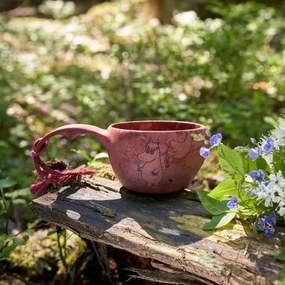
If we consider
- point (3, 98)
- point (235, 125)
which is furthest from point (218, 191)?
point (3, 98)

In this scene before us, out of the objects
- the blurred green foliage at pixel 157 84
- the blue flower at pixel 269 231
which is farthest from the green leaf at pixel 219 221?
the blurred green foliage at pixel 157 84

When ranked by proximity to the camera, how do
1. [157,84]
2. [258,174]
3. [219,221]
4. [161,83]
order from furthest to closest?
[157,84], [161,83], [219,221], [258,174]

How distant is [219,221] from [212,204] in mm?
62

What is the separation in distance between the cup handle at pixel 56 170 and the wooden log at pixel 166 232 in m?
0.04

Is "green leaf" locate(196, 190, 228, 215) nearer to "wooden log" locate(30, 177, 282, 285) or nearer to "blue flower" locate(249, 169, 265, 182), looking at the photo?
"wooden log" locate(30, 177, 282, 285)

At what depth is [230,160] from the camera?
1228 millimetres

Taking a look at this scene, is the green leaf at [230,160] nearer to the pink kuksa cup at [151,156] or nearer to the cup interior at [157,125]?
the pink kuksa cup at [151,156]

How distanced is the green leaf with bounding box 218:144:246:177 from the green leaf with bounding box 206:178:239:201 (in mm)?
31

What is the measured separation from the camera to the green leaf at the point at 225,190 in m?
1.23

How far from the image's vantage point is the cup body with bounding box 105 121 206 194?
1374 millimetres

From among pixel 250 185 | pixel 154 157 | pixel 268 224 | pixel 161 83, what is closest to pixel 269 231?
pixel 268 224

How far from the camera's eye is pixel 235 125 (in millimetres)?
2910

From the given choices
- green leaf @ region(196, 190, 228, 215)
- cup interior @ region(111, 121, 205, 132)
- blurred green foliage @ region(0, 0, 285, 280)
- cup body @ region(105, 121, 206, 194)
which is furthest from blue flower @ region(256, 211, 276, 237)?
blurred green foliage @ region(0, 0, 285, 280)

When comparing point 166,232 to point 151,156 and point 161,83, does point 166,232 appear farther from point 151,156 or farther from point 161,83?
point 161,83
